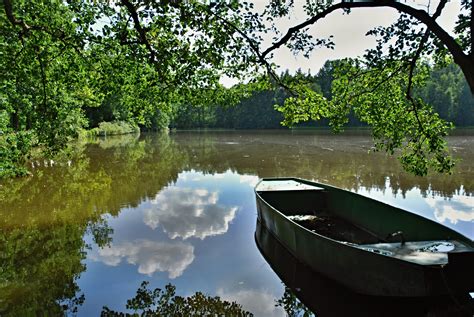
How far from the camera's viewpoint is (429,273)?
4586mm

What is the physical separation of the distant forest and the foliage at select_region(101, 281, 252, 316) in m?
41.3

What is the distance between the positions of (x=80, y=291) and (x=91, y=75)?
3.75 metres

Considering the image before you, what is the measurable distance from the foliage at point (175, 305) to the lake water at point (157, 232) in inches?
6.6

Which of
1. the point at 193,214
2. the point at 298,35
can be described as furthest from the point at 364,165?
the point at 298,35

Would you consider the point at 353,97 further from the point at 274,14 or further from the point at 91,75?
the point at 91,75

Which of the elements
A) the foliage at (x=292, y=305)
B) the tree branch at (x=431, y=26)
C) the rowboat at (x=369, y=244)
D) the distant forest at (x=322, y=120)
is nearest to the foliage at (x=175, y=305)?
the foliage at (x=292, y=305)

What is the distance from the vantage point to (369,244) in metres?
6.29

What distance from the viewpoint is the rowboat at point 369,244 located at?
15.2 feet

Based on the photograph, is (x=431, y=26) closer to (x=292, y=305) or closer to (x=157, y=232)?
(x=292, y=305)

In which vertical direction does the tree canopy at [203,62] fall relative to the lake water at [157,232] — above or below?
above

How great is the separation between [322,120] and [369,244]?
63542 millimetres

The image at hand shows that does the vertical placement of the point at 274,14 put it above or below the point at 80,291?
above

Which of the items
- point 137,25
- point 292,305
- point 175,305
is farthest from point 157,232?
point 137,25

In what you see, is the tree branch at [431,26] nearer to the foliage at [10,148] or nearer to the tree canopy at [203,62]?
the tree canopy at [203,62]
